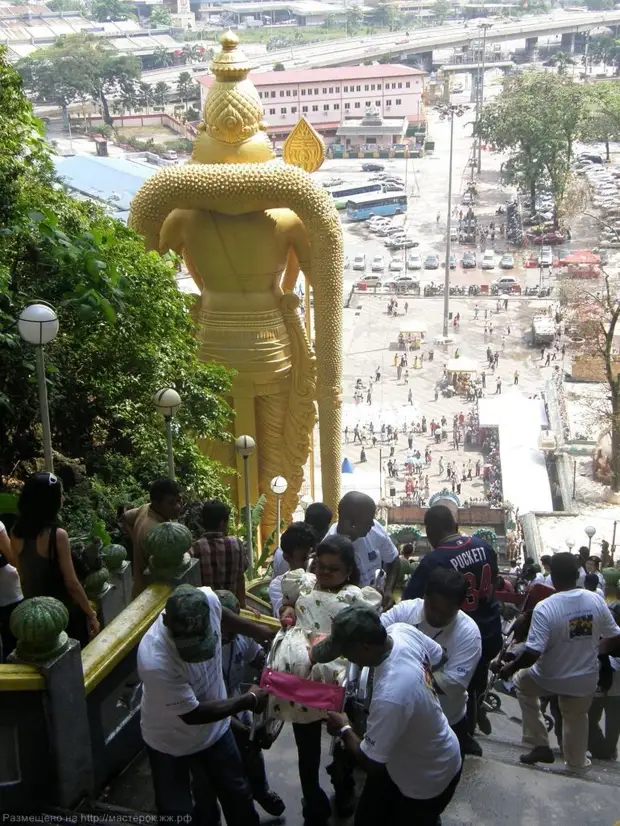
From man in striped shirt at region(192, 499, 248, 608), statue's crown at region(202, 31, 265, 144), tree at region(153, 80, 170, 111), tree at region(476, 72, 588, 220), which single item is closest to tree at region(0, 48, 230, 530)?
statue's crown at region(202, 31, 265, 144)

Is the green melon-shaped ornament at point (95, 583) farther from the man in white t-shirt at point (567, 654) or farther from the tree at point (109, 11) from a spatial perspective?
the tree at point (109, 11)

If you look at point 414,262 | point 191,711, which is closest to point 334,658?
point 191,711

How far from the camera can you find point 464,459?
25.1 metres

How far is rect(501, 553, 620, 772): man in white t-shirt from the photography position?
4.81 meters

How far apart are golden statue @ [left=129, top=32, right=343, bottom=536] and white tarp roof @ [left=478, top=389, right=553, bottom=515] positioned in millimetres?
9150

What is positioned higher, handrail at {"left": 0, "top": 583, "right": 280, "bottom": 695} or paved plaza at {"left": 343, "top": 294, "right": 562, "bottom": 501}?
paved plaza at {"left": 343, "top": 294, "right": 562, "bottom": 501}

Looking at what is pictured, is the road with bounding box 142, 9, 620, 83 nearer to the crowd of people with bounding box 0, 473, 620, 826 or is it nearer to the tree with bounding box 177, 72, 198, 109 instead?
the tree with bounding box 177, 72, 198, 109

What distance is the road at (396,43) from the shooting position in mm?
88875

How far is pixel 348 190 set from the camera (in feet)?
174

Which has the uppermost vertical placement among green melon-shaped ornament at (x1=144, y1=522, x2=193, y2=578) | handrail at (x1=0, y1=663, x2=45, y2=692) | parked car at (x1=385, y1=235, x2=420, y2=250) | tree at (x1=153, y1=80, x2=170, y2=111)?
tree at (x1=153, y1=80, x2=170, y2=111)

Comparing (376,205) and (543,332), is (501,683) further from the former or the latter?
(376,205)

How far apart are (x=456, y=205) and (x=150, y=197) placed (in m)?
44.9

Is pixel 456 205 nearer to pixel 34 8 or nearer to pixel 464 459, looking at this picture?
pixel 464 459

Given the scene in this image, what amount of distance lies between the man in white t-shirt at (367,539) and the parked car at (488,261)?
1537 inches
